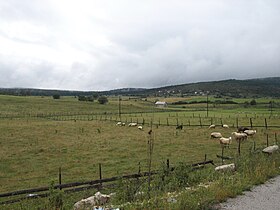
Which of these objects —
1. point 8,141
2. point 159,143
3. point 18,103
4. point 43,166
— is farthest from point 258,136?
point 18,103

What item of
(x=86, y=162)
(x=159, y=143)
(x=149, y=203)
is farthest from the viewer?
(x=159, y=143)

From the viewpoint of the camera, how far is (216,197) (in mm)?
8141

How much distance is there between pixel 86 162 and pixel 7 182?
6.25 m

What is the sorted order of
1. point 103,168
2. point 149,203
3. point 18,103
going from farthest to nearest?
point 18,103, point 103,168, point 149,203

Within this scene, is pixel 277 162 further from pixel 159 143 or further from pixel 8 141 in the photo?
pixel 8 141

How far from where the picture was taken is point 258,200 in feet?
27.3

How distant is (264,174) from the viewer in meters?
10.9

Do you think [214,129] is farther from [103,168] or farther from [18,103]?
[18,103]

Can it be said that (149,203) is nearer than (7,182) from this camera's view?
Yes

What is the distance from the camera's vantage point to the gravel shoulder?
7716 millimetres

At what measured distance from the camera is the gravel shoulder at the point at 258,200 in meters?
7.72

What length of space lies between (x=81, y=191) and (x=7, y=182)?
6354mm

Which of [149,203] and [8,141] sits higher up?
[149,203]

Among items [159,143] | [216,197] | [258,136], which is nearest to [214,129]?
[258,136]
